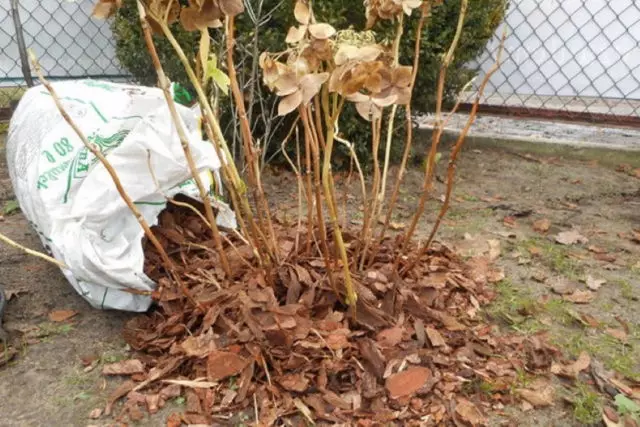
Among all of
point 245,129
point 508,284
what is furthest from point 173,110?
point 508,284

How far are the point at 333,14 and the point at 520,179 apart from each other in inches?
52.5

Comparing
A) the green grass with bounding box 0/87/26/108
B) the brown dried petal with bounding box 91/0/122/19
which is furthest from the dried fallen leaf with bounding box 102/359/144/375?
the green grass with bounding box 0/87/26/108

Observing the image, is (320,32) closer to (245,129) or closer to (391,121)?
(245,129)

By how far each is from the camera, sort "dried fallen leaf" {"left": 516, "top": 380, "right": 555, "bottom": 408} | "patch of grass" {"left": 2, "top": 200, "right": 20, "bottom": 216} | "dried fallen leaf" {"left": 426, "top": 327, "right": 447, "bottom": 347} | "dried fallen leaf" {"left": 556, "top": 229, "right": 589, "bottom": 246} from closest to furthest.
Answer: "dried fallen leaf" {"left": 516, "top": 380, "right": 555, "bottom": 408} < "dried fallen leaf" {"left": 426, "top": 327, "right": 447, "bottom": 347} < "dried fallen leaf" {"left": 556, "top": 229, "right": 589, "bottom": 246} < "patch of grass" {"left": 2, "top": 200, "right": 20, "bottom": 216}

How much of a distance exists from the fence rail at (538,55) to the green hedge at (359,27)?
58 centimetres

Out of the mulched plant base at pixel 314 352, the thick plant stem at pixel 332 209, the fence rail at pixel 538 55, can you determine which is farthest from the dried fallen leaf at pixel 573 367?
the fence rail at pixel 538 55

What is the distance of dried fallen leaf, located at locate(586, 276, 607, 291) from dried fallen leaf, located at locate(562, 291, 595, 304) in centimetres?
4

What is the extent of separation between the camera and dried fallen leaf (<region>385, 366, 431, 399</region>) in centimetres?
140

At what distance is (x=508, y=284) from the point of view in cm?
197

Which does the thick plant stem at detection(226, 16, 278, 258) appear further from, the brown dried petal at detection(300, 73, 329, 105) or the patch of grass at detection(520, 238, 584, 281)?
the patch of grass at detection(520, 238, 584, 281)

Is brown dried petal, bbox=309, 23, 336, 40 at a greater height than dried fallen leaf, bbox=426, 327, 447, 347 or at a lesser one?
greater

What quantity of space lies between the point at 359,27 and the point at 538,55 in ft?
5.64

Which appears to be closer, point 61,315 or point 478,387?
point 478,387

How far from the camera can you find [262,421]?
53.2 inches
